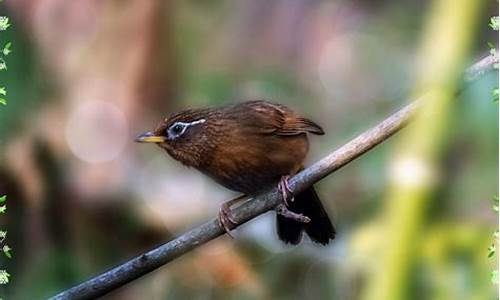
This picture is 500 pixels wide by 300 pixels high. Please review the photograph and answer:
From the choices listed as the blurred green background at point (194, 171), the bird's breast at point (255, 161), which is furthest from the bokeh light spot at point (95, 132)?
the bird's breast at point (255, 161)

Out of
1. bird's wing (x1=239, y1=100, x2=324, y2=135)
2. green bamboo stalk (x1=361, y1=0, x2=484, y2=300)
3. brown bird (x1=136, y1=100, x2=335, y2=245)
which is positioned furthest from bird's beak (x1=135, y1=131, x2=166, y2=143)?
green bamboo stalk (x1=361, y1=0, x2=484, y2=300)

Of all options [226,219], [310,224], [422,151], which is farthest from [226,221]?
[422,151]

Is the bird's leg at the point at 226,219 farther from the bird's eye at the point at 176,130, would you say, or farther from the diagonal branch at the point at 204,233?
the bird's eye at the point at 176,130

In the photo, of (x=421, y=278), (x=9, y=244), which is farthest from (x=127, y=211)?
(x=421, y=278)

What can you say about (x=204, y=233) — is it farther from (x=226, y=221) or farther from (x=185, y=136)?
(x=185, y=136)

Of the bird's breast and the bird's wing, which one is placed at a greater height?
the bird's wing

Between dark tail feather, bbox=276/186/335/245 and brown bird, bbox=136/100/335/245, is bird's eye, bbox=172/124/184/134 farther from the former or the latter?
dark tail feather, bbox=276/186/335/245
